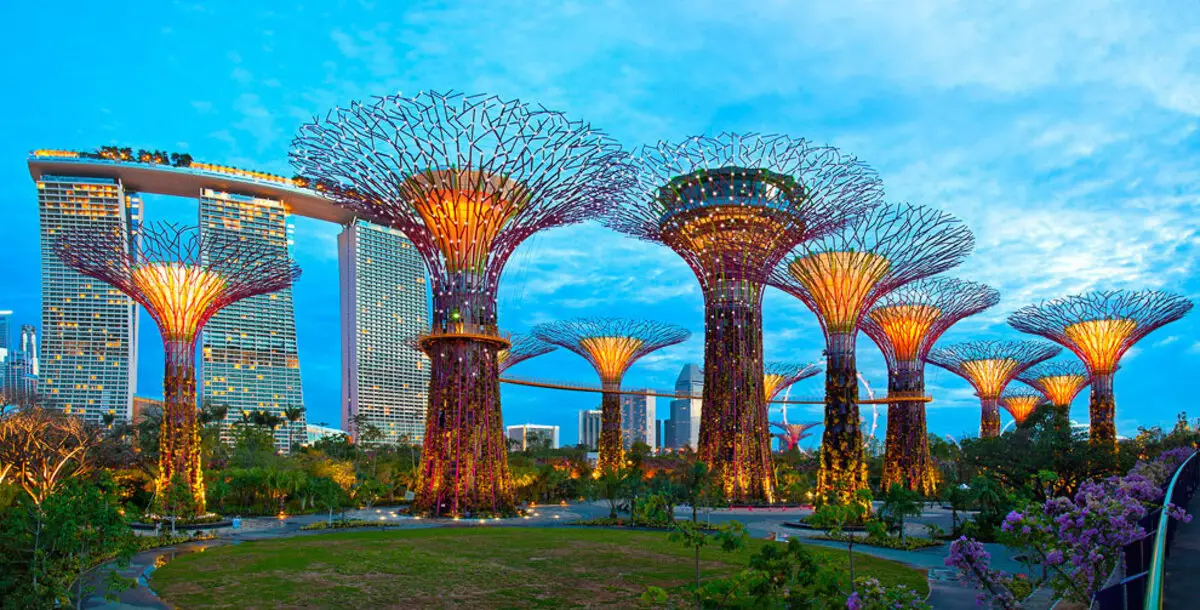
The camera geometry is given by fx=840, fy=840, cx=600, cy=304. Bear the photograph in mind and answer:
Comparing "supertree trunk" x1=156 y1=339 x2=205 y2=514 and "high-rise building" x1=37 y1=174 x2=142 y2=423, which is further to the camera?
"high-rise building" x1=37 y1=174 x2=142 y2=423

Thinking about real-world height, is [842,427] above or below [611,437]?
above

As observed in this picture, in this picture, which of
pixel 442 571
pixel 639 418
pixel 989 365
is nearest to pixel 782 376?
pixel 989 365

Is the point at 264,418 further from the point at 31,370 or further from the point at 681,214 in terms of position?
the point at 31,370

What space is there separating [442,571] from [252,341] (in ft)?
317

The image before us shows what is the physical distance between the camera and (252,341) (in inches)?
4195

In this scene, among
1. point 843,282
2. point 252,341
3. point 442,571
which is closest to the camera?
point 442,571

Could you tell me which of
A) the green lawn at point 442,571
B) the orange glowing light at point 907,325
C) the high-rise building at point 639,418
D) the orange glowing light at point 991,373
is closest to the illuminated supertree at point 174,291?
the green lawn at point 442,571

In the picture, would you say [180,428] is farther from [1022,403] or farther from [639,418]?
[639,418]

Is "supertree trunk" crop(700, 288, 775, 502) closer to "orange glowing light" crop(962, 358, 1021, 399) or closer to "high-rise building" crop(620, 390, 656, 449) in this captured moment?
"orange glowing light" crop(962, 358, 1021, 399)

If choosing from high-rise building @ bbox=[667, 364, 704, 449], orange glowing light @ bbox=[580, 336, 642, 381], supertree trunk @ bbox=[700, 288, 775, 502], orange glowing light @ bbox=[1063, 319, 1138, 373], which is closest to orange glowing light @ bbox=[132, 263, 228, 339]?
supertree trunk @ bbox=[700, 288, 775, 502]

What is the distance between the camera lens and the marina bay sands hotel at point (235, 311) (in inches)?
3706

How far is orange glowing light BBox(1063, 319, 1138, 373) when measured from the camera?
4841 cm

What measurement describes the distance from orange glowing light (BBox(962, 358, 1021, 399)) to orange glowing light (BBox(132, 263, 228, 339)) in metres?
51.2

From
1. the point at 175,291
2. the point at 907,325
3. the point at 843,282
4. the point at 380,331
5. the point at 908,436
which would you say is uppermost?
the point at 380,331
